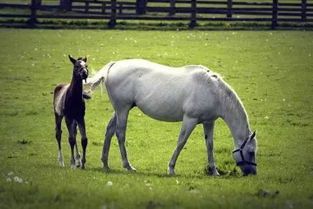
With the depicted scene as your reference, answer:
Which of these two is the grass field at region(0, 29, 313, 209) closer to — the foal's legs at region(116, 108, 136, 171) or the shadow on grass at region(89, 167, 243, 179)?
the shadow on grass at region(89, 167, 243, 179)

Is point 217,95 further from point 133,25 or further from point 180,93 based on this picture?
point 133,25

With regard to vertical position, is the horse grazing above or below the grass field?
above

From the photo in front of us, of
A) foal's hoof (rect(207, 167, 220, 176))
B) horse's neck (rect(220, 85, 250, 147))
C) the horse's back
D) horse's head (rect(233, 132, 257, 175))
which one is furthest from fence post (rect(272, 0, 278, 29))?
horse's head (rect(233, 132, 257, 175))

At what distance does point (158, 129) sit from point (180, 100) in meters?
5.16

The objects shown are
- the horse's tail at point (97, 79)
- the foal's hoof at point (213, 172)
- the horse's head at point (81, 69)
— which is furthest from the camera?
the horse's tail at point (97, 79)

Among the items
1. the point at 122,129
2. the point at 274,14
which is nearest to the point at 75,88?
the point at 122,129

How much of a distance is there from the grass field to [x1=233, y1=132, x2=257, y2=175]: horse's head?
0.28 m

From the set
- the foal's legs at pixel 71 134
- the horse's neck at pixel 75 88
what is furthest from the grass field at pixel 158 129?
the horse's neck at pixel 75 88

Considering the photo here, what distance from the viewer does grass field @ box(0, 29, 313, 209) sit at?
909cm

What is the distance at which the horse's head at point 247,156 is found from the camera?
40.7 ft

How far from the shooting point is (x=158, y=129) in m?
17.9

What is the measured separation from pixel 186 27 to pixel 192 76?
27.1m

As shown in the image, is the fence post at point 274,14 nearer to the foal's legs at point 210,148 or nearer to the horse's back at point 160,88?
the horse's back at point 160,88

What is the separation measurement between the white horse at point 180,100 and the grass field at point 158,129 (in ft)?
1.80
